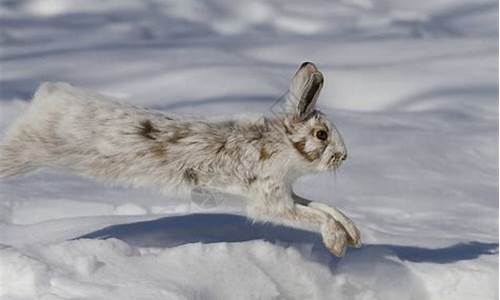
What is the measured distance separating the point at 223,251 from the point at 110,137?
49cm

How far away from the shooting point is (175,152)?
145 inches

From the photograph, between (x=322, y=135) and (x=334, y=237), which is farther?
(x=322, y=135)

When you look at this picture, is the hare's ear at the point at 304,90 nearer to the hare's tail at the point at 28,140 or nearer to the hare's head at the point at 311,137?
the hare's head at the point at 311,137

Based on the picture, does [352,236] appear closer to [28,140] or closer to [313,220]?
[313,220]

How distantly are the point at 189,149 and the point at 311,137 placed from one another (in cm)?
41

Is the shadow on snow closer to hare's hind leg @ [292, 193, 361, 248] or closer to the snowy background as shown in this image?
the snowy background

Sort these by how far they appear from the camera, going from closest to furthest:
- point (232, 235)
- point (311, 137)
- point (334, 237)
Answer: point (334, 237), point (311, 137), point (232, 235)

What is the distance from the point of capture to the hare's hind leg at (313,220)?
3666 mm

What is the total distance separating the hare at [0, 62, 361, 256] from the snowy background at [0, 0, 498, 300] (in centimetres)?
15

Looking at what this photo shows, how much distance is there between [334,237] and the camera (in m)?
3.67

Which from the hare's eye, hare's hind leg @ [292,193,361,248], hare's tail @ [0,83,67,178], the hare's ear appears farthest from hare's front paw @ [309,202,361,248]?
hare's tail @ [0,83,67,178]

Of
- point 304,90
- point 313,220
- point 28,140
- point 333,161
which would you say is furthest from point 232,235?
point 28,140

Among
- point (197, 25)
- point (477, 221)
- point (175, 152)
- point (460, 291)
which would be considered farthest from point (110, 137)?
Answer: point (197, 25)

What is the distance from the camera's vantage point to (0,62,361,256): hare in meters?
3.65
